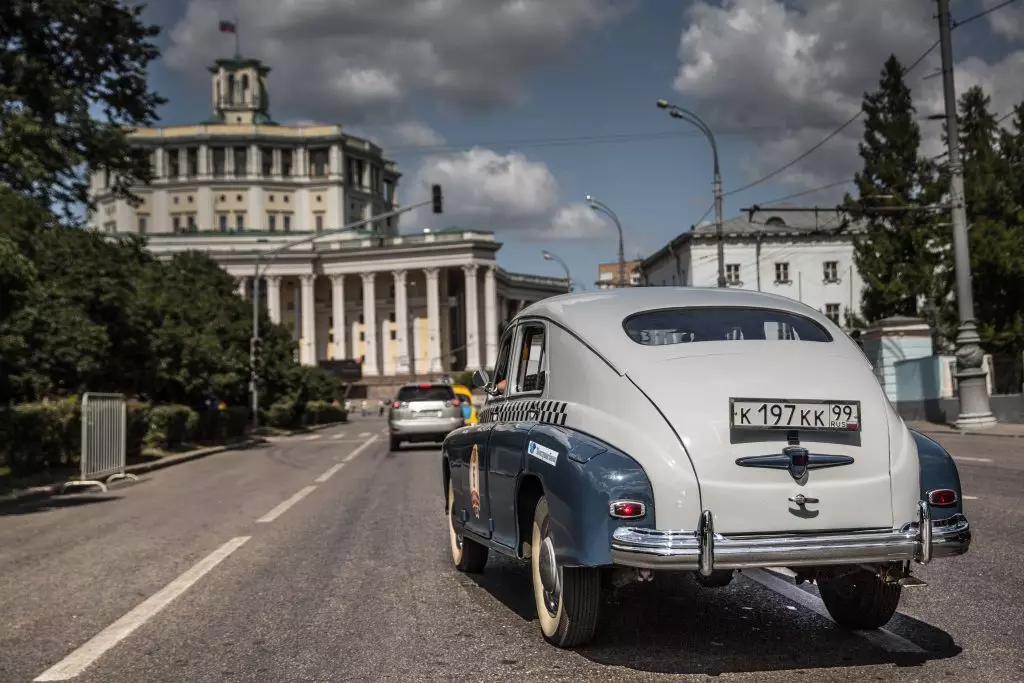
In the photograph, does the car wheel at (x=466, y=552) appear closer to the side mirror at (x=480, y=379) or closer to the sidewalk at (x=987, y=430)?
the side mirror at (x=480, y=379)

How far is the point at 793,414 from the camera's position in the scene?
4.60m

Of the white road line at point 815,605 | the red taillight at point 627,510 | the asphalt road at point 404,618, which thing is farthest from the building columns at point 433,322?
the red taillight at point 627,510

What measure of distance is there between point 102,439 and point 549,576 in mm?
15880

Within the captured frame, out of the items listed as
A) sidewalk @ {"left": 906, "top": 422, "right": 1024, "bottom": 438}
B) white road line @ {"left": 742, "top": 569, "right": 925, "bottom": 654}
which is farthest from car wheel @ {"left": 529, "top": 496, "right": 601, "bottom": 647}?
sidewalk @ {"left": 906, "top": 422, "right": 1024, "bottom": 438}

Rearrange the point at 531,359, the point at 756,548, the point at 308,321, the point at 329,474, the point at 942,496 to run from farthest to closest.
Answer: the point at 308,321
the point at 329,474
the point at 531,359
the point at 942,496
the point at 756,548

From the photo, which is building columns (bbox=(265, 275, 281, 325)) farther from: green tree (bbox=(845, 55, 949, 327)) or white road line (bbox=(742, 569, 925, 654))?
white road line (bbox=(742, 569, 925, 654))

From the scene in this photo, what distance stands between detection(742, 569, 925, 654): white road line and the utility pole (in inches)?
730

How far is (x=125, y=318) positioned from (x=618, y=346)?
25.3 m

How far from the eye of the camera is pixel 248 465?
81.0ft

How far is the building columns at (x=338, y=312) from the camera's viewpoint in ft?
414

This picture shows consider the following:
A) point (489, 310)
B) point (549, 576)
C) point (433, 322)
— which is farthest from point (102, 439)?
point (433, 322)

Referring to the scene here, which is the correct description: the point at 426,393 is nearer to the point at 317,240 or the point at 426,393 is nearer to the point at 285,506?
the point at 285,506

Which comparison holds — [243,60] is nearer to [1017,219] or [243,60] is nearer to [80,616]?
[1017,219]

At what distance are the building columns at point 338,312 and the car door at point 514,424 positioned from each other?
122 meters
